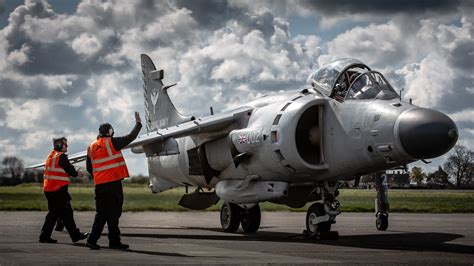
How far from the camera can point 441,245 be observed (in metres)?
12.8

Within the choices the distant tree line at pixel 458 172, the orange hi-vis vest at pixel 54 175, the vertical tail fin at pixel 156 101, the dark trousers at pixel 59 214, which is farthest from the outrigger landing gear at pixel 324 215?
the distant tree line at pixel 458 172

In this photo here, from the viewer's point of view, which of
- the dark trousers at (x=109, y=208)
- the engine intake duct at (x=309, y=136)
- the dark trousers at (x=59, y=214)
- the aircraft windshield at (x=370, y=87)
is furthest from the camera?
the engine intake duct at (x=309, y=136)

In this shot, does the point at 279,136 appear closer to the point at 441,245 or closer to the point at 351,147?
the point at 351,147

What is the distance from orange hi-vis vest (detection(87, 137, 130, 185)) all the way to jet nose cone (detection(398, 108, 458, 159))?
458cm

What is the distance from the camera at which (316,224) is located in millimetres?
14266

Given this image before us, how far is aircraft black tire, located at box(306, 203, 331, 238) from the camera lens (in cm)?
1420

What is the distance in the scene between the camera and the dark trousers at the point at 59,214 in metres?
12.9

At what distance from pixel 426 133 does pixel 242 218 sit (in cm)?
669

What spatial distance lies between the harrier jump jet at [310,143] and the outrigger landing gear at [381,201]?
0.02 meters

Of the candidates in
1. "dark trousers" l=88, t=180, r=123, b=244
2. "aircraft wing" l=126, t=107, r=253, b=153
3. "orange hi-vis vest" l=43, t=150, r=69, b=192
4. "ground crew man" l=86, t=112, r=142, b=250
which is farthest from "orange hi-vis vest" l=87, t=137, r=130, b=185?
"aircraft wing" l=126, t=107, r=253, b=153

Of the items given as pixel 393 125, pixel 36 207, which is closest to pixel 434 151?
pixel 393 125

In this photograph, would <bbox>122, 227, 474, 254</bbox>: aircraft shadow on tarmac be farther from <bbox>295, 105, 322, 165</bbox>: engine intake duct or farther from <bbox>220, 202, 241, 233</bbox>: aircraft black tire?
<bbox>295, 105, 322, 165</bbox>: engine intake duct

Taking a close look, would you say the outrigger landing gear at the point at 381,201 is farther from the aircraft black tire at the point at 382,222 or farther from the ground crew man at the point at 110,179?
the ground crew man at the point at 110,179

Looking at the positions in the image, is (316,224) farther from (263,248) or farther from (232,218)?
(232,218)
